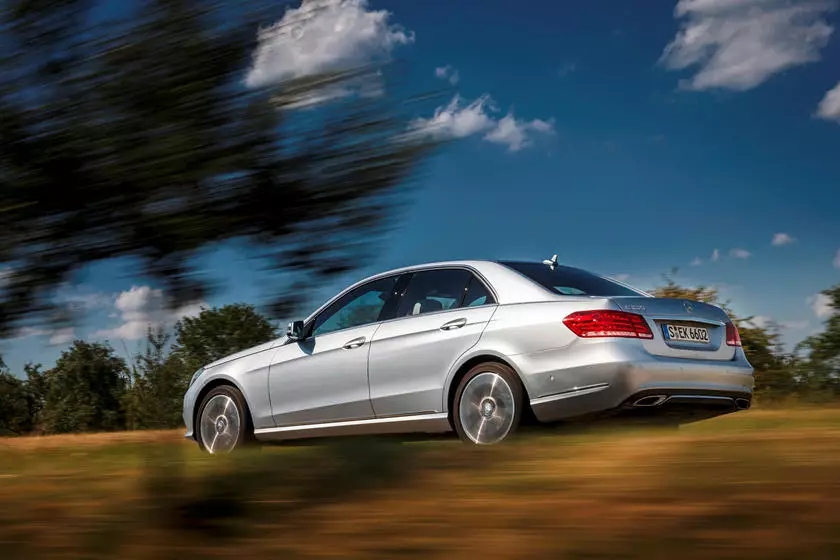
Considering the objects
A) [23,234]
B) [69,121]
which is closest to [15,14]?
[69,121]

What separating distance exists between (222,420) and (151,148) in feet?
17.6

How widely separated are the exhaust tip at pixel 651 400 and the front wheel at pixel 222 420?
416 centimetres

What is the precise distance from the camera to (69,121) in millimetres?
5785

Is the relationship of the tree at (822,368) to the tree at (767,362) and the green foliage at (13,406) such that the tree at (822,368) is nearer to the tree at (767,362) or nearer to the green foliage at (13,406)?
the tree at (767,362)

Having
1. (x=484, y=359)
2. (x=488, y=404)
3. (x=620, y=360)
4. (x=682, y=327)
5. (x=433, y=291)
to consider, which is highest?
(x=433, y=291)

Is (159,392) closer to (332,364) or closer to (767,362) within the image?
(332,364)

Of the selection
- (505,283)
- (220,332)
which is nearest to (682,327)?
(505,283)

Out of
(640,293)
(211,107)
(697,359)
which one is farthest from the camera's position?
(640,293)

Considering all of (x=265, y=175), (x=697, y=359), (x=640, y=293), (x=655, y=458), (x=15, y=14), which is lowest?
(x=655, y=458)

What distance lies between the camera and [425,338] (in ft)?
28.7

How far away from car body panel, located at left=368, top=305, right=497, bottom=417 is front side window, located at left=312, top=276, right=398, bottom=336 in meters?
0.32

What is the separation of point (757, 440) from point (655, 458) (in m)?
0.87

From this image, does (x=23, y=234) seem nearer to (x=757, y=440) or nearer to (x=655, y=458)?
(x=655, y=458)

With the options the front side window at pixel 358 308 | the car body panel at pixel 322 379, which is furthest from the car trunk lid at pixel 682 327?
the car body panel at pixel 322 379
